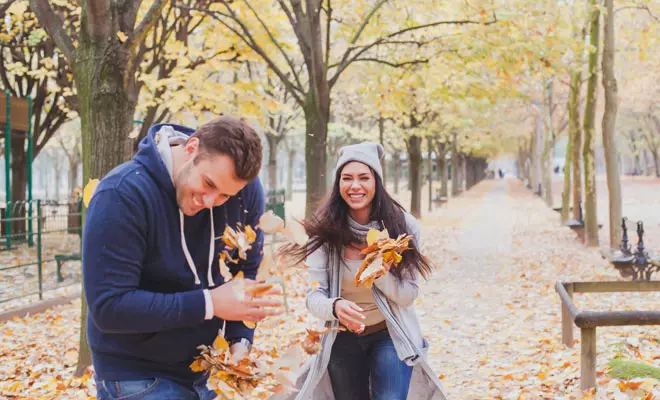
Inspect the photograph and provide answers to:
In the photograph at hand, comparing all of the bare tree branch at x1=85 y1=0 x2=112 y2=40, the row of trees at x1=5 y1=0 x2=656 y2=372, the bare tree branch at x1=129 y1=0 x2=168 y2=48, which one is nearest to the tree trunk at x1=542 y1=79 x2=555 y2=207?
the row of trees at x1=5 y1=0 x2=656 y2=372

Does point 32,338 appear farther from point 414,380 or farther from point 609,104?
point 609,104

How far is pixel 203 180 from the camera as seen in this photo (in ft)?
7.24

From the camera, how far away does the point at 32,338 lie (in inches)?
332

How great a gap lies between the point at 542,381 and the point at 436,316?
3.73 m

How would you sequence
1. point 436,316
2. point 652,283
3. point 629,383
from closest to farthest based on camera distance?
1. point 629,383
2. point 652,283
3. point 436,316

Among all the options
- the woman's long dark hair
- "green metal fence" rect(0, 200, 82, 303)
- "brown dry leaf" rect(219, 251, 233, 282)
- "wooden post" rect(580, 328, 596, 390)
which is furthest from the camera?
"green metal fence" rect(0, 200, 82, 303)

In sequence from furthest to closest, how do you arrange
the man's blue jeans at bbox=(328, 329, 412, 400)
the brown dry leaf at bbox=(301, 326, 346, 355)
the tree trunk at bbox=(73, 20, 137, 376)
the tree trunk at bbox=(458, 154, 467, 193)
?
1. the tree trunk at bbox=(458, 154, 467, 193)
2. the tree trunk at bbox=(73, 20, 137, 376)
3. the man's blue jeans at bbox=(328, 329, 412, 400)
4. the brown dry leaf at bbox=(301, 326, 346, 355)

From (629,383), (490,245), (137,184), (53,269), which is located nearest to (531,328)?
(629,383)

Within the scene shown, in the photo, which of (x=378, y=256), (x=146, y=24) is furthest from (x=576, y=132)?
(x=378, y=256)

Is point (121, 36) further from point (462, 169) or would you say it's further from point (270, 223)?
point (462, 169)

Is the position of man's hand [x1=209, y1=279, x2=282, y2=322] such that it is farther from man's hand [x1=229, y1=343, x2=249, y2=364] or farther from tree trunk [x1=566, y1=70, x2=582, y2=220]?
tree trunk [x1=566, y1=70, x2=582, y2=220]

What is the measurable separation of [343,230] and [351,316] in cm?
58

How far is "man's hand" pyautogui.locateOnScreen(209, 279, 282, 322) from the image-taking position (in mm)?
2213

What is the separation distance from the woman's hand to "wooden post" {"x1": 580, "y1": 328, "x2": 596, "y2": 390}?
8.06 feet
